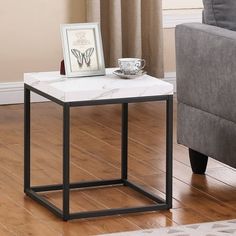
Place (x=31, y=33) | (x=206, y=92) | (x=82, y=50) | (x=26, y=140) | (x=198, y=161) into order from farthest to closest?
(x=31, y=33), (x=198, y=161), (x=206, y=92), (x=26, y=140), (x=82, y=50)

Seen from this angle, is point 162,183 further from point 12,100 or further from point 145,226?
point 12,100

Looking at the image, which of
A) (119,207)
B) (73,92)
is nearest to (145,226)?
(119,207)

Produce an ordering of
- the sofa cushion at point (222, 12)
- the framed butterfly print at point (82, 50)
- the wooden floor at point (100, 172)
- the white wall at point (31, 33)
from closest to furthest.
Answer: the wooden floor at point (100, 172)
the framed butterfly print at point (82, 50)
the sofa cushion at point (222, 12)
the white wall at point (31, 33)

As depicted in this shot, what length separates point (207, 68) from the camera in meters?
3.64

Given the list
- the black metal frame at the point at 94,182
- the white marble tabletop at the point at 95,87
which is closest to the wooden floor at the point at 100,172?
the black metal frame at the point at 94,182

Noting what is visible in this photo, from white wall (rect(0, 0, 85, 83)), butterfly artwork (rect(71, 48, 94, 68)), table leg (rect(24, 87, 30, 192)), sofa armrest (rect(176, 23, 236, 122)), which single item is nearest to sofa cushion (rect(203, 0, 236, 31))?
sofa armrest (rect(176, 23, 236, 122))

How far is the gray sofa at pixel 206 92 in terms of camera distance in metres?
3.52

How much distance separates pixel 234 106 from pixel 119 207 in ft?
2.01

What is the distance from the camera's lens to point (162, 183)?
3.78 m

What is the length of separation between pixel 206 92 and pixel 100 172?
0.63 m

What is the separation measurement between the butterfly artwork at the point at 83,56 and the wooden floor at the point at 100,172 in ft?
1.85

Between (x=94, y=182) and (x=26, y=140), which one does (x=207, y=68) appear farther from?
(x=26, y=140)

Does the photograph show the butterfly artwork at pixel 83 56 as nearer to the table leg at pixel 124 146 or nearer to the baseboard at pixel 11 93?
the table leg at pixel 124 146

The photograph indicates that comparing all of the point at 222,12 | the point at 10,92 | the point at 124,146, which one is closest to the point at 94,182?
the point at 124,146
